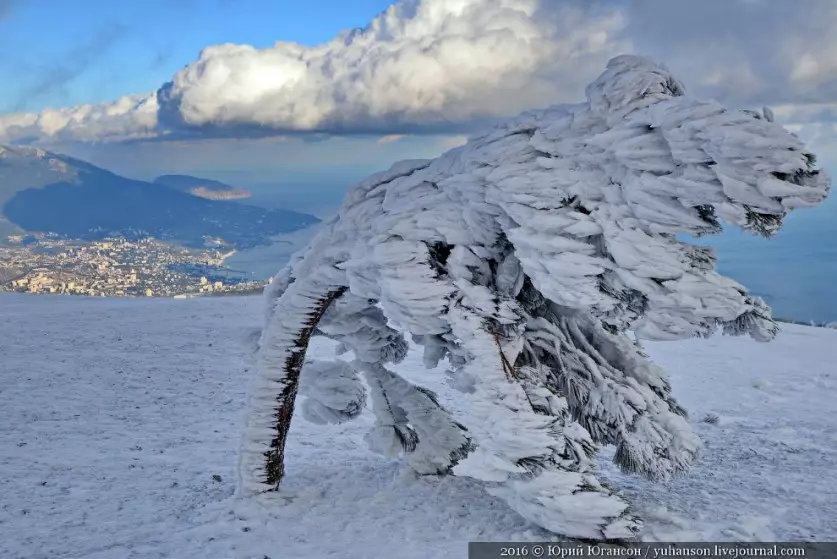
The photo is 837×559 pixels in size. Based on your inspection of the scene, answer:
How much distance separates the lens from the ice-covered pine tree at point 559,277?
4.59 m

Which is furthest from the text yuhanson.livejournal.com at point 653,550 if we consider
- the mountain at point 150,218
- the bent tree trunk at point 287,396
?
the mountain at point 150,218

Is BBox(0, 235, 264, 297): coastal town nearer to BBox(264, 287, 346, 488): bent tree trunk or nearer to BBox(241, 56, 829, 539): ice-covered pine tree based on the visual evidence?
BBox(264, 287, 346, 488): bent tree trunk

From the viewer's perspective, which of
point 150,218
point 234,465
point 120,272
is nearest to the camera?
point 234,465

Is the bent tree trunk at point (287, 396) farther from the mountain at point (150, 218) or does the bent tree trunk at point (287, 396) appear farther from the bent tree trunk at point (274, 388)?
the mountain at point (150, 218)

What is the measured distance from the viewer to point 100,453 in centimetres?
926

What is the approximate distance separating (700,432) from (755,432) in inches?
28.9

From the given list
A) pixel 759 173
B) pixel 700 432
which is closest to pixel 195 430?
pixel 700 432

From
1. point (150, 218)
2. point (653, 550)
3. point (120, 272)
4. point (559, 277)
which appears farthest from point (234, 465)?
point (150, 218)

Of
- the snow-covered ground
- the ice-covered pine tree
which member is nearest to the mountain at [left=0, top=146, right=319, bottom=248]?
the snow-covered ground

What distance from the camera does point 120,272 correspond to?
6141 cm

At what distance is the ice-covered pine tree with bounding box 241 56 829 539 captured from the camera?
4.59 meters

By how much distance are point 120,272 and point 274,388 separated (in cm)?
5953

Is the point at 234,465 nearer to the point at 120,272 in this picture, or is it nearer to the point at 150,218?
the point at 120,272

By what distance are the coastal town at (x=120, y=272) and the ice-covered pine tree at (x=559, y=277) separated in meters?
26.9
